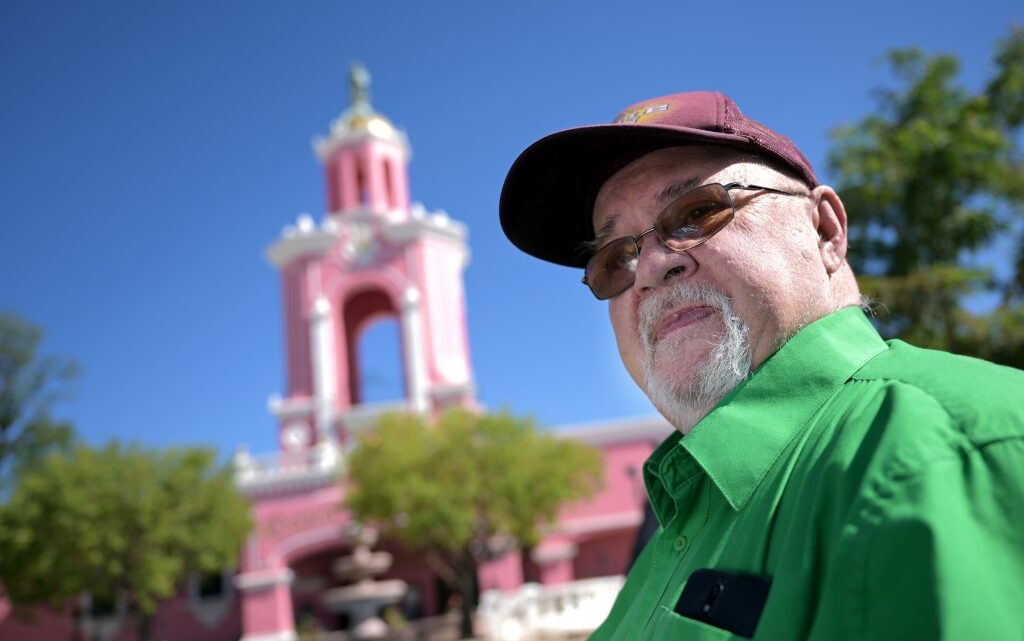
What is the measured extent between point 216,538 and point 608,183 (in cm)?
2092

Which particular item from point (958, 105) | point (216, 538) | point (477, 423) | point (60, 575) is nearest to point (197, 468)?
point (216, 538)

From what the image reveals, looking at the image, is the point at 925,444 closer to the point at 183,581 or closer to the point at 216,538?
the point at 216,538

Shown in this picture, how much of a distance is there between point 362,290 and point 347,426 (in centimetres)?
459

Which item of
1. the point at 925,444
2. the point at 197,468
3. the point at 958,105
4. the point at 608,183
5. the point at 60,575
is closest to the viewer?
the point at 925,444

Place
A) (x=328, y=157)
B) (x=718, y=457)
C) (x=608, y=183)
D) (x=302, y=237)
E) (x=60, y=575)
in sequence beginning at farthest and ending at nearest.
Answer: (x=328, y=157)
(x=302, y=237)
(x=60, y=575)
(x=608, y=183)
(x=718, y=457)

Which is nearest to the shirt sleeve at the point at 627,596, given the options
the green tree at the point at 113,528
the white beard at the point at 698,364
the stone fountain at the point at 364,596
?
the white beard at the point at 698,364

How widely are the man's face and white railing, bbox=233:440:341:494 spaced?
72.9 ft

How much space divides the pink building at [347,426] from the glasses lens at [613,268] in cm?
1843

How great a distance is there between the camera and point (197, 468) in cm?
2164

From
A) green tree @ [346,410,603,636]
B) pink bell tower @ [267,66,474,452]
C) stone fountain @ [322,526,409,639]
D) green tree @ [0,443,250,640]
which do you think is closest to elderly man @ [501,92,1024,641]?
green tree @ [346,410,603,636]

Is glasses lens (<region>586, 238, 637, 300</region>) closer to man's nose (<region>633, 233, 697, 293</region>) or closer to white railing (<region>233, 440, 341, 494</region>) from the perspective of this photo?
man's nose (<region>633, 233, 697, 293</region>)

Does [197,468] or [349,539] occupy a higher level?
[197,468]

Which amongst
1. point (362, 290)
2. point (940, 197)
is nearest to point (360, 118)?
point (362, 290)

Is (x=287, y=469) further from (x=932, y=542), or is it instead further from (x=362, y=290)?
(x=932, y=542)
